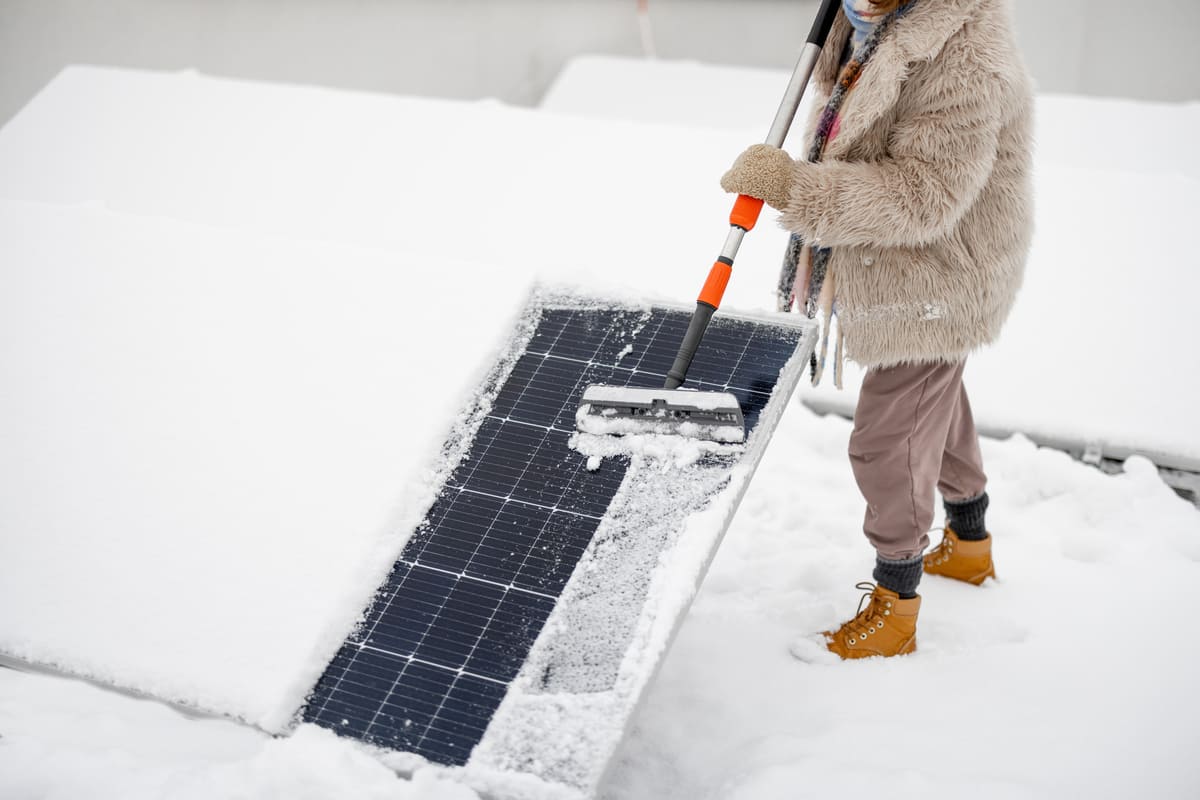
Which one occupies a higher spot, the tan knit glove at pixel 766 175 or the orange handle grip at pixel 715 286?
the tan knit glove at pixel 766 175

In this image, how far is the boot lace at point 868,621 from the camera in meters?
2.17

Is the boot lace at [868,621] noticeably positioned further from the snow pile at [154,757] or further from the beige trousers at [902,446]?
the snow pile at [154,757]

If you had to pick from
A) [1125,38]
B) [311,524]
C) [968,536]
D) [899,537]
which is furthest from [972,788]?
[1125,38]

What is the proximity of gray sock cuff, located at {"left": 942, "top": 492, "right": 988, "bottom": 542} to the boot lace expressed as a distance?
0.28m

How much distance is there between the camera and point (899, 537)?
2.10 m

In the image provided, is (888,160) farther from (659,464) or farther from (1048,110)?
(1048,110)

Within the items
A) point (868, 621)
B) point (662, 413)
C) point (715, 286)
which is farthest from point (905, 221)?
point (868, 621)

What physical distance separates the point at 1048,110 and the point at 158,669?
370 cm

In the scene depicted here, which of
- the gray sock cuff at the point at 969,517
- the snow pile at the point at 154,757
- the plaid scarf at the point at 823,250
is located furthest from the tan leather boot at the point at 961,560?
the snow pile at the point at 154,757

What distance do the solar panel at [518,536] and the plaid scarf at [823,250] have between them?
0.06 meters

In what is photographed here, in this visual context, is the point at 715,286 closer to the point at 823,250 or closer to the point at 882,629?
the point at 823,250

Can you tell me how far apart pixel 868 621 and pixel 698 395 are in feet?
1.96

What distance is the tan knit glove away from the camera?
73.5 inches

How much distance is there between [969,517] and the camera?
2348 millimetres
